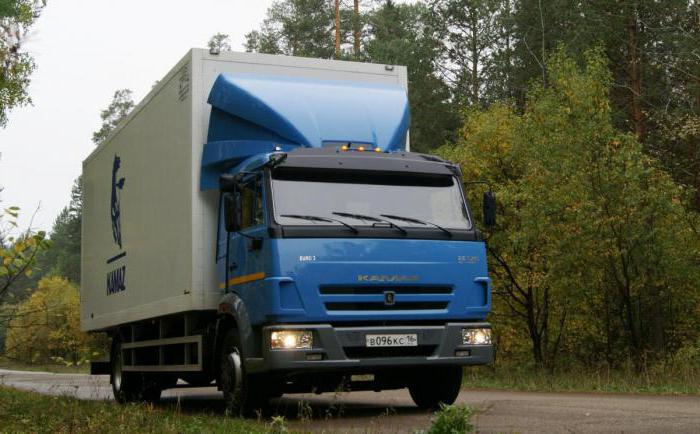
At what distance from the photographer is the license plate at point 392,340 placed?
1022cm

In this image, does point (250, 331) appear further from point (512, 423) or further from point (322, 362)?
point (512, 423)

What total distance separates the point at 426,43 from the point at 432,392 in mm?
38400

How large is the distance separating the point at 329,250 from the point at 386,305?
32.5 inches

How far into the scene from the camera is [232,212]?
10648 millimetres

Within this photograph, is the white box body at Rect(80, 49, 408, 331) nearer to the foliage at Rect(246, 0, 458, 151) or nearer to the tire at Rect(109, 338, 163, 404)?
the tire at Rect(109, 338, 163, 404)

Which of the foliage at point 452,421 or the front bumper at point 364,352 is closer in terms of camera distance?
the foliage at point 452,421

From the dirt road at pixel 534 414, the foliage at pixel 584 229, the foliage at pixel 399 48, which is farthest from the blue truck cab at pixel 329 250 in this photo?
the foliage at pixel 399 48

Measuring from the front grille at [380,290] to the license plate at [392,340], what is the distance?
45cm

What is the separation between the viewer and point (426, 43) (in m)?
48.8

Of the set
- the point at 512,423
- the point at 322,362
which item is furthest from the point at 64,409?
the point at 512,423

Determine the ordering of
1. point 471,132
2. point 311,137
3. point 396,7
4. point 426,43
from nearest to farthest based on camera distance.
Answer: point 311,137 < point 471,132 < point 426,43 < point 396,7

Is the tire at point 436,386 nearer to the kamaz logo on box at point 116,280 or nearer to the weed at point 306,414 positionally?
the weed at point 306,414

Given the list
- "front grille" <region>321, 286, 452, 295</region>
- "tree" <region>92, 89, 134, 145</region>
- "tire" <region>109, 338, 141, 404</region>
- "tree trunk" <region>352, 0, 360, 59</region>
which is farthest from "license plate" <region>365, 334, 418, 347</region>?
"tree" <region>92, 89, 134, 145</region>

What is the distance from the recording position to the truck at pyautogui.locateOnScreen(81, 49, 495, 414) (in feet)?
33.3
